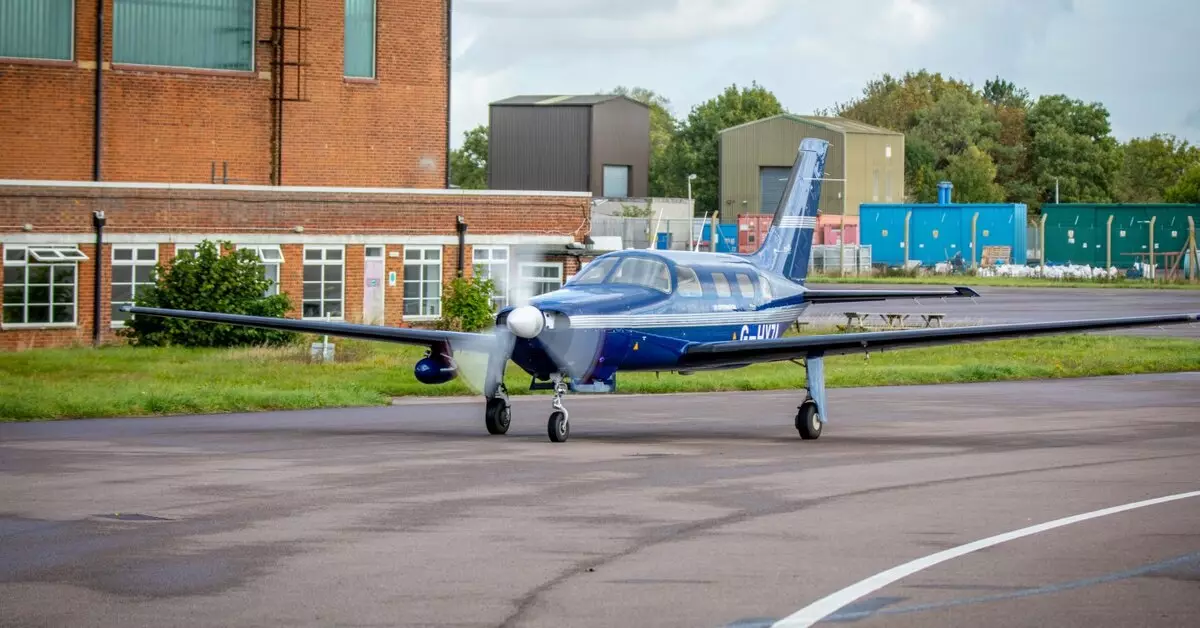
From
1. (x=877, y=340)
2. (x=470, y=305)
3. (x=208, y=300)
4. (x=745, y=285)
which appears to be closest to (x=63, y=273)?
(x=208, y=300)

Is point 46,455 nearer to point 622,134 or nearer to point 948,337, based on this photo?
point 948,337

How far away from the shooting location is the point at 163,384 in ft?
87.9

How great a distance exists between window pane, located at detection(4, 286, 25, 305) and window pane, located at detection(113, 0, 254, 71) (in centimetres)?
972

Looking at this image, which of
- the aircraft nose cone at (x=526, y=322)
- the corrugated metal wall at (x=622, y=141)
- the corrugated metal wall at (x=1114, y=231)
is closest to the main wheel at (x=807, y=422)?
the aircraft nose cone at (x=526, y=322)

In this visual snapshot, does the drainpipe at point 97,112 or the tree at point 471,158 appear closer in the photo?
the drainpipe at point 97,112

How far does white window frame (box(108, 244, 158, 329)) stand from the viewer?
128 ft

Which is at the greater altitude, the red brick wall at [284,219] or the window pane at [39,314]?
the red brick wall at [284,219]

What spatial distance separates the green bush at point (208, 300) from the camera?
37.3 m

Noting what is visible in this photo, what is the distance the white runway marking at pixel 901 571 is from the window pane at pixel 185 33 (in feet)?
122

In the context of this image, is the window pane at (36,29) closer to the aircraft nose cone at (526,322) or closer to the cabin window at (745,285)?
the cabin window at (745,285)

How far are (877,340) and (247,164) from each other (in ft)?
103

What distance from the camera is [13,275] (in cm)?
3772

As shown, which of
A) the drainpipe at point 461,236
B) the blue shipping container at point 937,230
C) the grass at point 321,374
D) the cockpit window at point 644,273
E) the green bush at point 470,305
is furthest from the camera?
the blue shipping container at point 937,230

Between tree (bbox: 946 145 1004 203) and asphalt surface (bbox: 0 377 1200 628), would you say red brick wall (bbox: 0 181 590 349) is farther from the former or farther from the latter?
tree (bbox: 946 145 1004 203)
